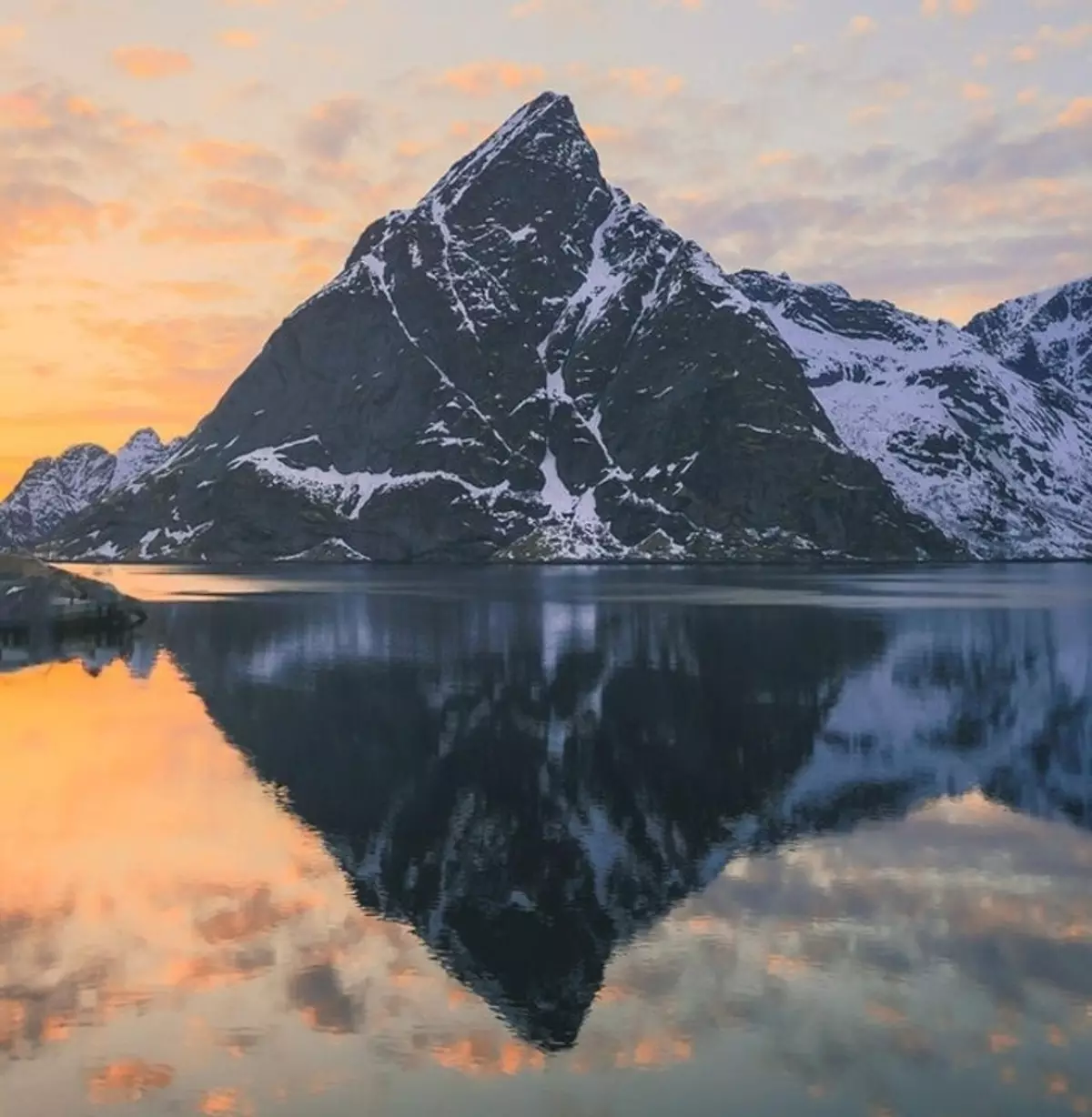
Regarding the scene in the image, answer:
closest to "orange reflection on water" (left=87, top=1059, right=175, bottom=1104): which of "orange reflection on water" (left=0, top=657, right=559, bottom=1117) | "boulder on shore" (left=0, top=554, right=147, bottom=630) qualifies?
"orange reflection on water" (left=0, top=657, right=559, bottom=1117)

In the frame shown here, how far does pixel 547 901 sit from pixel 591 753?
1904 centimetres

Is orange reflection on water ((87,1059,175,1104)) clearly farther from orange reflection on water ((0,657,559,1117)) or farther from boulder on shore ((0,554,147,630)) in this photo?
boulder on shore ((0,554,147,630))

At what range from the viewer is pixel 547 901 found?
102 feet

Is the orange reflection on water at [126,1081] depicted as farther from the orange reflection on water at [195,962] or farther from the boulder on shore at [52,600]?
the boulder on shore at [52,600]

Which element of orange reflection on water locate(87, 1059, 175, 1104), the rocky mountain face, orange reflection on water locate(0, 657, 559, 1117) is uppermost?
orange reflection on water locate(87, 1059, 175, 1104)

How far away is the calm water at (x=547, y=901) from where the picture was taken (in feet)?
71.1

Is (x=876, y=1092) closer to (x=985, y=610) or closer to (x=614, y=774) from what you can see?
(x=614, y=774)

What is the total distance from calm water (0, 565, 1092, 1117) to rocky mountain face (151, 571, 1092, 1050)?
20 centimetres

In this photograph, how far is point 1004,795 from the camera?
43500mm

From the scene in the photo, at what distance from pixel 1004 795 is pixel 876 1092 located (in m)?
25.0

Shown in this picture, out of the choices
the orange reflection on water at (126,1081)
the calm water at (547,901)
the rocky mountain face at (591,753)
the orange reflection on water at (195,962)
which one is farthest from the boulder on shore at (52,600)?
the orange reflection on water at (126,1081)

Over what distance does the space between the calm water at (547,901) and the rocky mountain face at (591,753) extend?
0.20 metres

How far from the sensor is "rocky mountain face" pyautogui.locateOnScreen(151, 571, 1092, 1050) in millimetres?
30812

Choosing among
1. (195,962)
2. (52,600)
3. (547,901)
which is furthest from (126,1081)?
(52,600)
